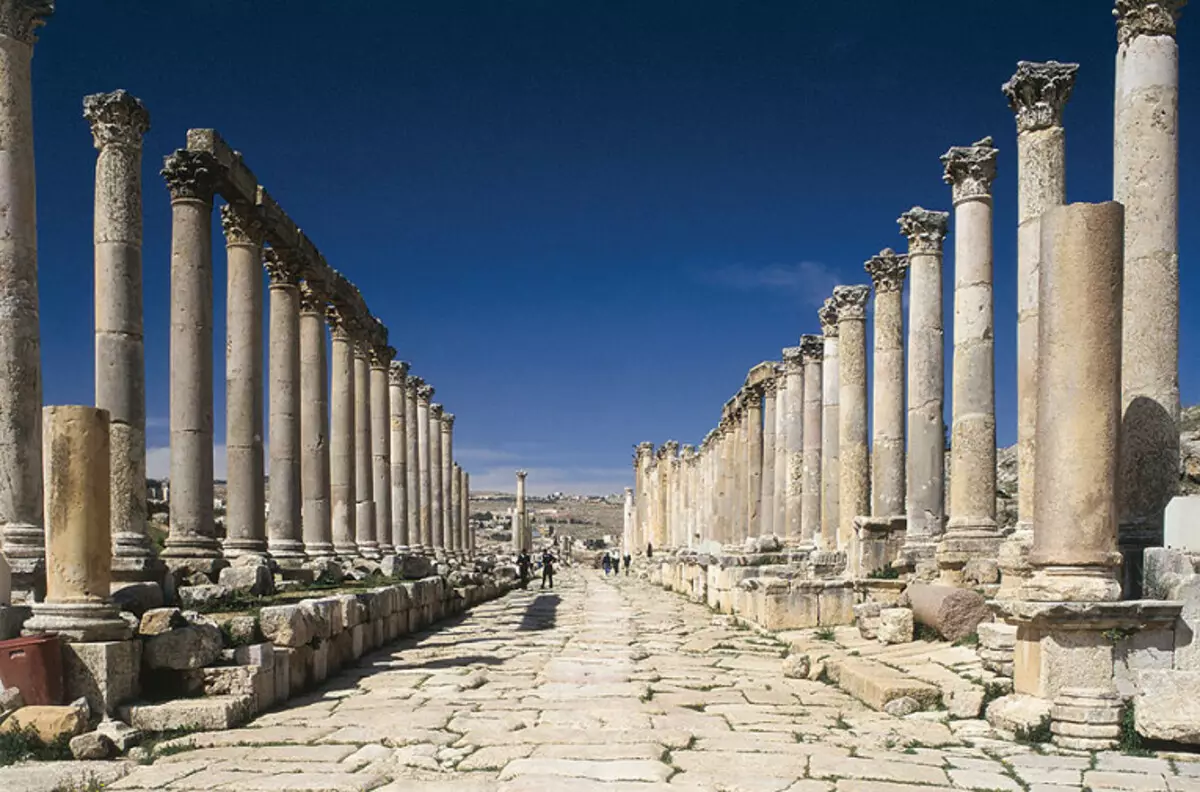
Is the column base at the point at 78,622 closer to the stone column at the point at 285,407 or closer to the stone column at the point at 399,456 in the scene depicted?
the stone column at the point at 285,407

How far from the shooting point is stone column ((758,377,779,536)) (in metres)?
33.2

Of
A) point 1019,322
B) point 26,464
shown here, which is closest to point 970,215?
point 1019,322

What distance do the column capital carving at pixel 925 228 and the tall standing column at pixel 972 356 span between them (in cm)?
218

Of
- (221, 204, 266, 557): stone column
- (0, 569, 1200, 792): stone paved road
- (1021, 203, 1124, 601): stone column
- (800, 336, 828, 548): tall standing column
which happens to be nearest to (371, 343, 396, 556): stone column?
(800, 336, 828, 548): tall standing column

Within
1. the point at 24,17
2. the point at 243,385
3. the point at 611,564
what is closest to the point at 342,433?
the point at 243,385

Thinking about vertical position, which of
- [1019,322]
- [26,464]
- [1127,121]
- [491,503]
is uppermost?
[1127,121]

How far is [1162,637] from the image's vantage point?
892cm

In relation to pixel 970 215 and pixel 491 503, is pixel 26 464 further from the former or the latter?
pixel 491 503

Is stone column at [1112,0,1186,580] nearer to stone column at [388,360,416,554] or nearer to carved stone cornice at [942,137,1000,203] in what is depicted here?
carved stone cornice at [942,137,1000,203]

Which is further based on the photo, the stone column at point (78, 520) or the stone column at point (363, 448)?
the stone column at point (363, 448)

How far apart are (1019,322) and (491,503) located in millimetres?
145484

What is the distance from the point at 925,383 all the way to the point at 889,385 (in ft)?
7.69

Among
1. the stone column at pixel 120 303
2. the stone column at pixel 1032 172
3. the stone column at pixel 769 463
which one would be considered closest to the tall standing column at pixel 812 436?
the stone column at pixel 769 463

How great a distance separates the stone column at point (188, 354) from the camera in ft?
54.1
